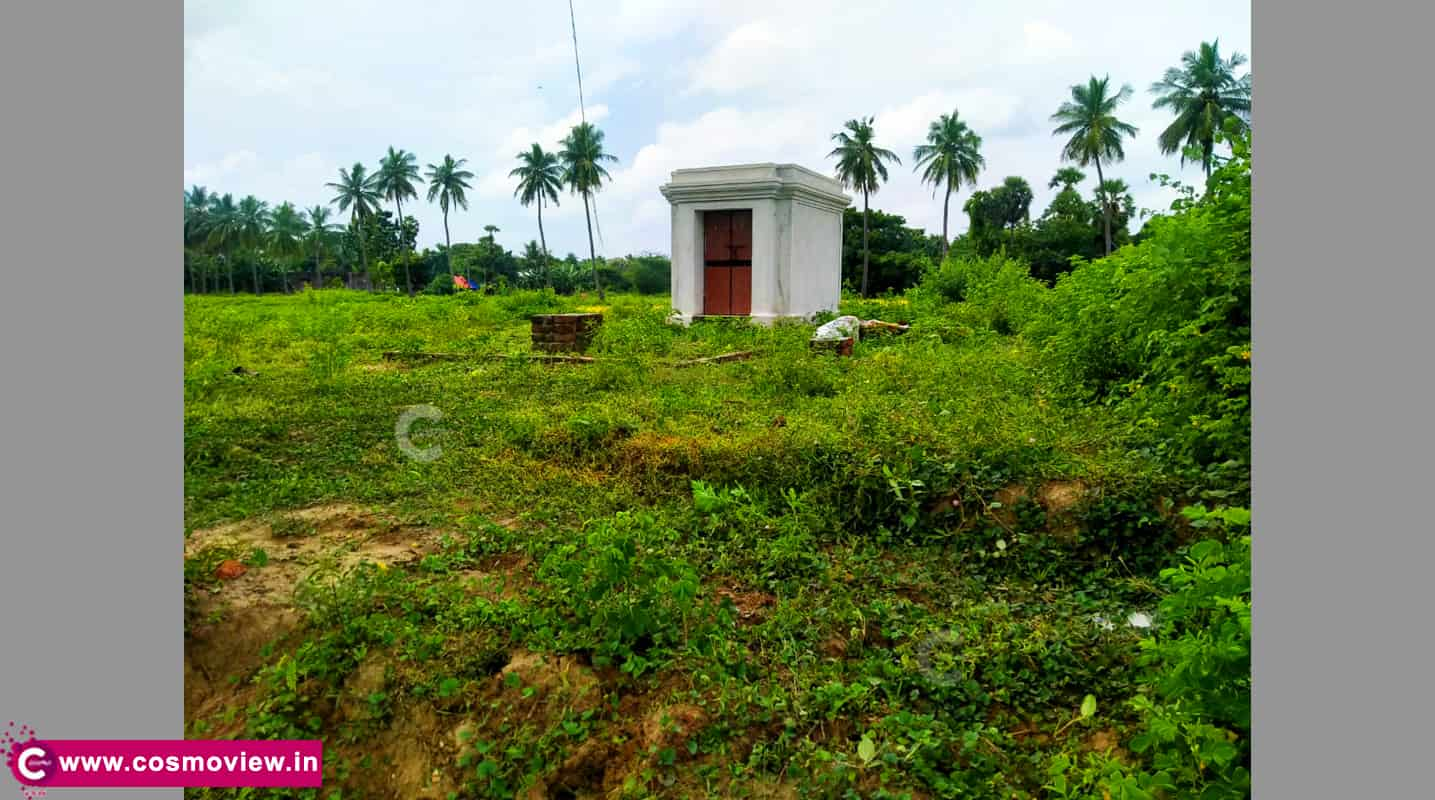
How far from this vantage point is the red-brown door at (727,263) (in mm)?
11352

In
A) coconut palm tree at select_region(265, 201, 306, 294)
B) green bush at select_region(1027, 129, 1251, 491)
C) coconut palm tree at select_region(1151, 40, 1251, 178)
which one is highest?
coconut palm tree at select_region(1151, 40, 1251, 178)

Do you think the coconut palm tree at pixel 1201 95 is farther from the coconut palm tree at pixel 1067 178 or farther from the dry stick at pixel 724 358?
the dry stick at pixel 724 358

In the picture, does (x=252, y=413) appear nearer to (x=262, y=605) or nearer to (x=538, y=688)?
(x=262, y=605)

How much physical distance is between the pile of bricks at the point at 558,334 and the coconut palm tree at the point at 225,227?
168 inches

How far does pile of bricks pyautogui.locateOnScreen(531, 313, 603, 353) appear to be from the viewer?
8062 millimetres

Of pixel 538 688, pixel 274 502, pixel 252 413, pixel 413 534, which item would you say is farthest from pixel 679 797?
pixel 252 413

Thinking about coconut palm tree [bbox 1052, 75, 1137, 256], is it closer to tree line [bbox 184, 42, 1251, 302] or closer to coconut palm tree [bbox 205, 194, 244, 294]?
tree line [bbox 184, 42, 1251, 302]

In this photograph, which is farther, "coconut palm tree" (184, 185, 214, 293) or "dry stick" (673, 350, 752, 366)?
"dry stick" (673, 350, 752, 366)

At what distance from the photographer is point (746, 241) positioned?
37.2ft
